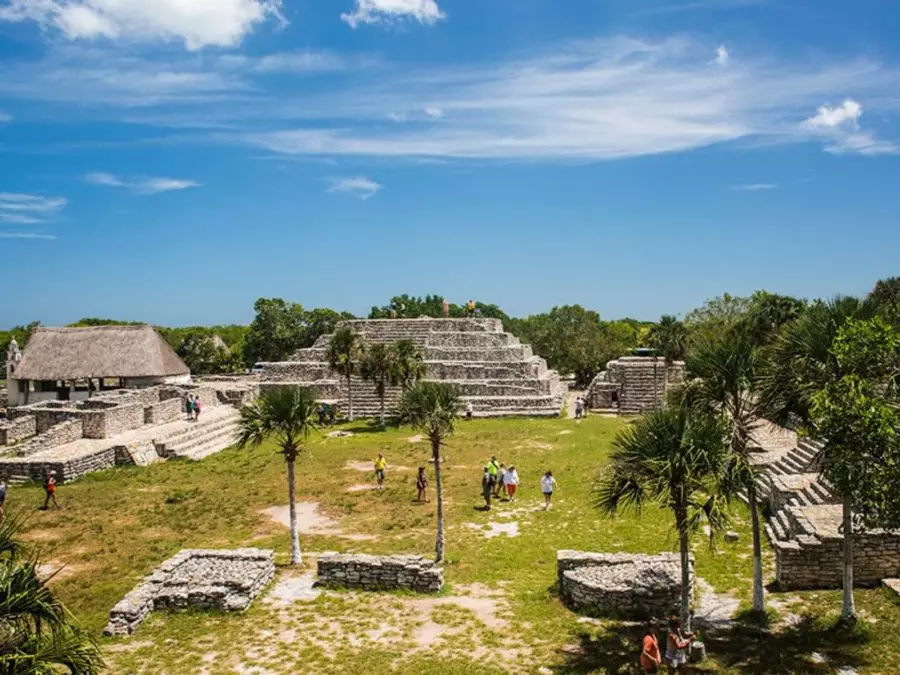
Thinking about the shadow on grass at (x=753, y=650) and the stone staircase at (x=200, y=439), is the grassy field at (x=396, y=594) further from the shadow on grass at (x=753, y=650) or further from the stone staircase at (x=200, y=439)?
the stone staircase at (x=200, y=439)

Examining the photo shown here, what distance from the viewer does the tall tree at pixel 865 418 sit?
10.3 m

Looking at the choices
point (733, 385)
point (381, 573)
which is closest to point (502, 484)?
point (381, 573)

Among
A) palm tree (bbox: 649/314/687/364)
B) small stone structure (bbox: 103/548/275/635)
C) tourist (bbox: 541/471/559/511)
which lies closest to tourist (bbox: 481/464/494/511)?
tourist (bbox: 541/471/559/511)

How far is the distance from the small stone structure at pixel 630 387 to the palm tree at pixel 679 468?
31624 mm

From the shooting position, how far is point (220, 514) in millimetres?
21062

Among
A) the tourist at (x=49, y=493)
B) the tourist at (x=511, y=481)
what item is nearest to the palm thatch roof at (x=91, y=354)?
the tourist at (x=49, y=493)

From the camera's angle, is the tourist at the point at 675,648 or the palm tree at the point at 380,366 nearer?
the tourist at the point at 675,648

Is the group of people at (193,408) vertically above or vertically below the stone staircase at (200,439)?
above

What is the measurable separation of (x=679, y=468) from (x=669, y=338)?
34.6 meters

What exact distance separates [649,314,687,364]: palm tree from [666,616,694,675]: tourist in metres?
34.7

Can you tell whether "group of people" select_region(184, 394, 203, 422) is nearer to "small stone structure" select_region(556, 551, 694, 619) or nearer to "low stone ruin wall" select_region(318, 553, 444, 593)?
"low stone ruin wall" select_region(318, 553, 444, 593)

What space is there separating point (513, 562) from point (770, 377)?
7.54m

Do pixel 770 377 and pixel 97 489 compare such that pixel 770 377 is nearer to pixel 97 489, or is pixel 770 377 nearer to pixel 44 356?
pixel 97 489

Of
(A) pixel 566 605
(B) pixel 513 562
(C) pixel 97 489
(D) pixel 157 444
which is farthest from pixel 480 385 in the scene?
(A) pixel 566 605
